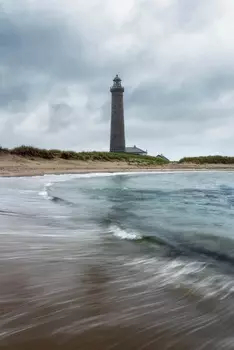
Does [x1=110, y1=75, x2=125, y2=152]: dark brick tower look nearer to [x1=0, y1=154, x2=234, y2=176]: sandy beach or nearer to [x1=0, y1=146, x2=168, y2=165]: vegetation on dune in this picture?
[x1=0, y1=146, x2=168, y2=165]: vegetation on dune

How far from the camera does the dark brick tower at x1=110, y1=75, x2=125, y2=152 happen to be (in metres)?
66.3

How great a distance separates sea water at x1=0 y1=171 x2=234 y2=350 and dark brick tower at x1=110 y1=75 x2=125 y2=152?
193 feet

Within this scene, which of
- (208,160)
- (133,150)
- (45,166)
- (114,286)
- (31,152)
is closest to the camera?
(114,286)

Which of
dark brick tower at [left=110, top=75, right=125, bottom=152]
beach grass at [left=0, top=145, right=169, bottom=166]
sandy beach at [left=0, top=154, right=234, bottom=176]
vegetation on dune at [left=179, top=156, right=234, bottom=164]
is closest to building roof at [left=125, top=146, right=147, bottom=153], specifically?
dark brick tower at [left=110, top=75, right=125, bottom=152]

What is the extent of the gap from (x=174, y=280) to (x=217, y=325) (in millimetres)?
1184

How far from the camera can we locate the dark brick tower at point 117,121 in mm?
66312

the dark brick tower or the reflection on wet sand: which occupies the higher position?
the dark brick tower

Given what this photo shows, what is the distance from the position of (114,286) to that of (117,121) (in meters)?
63.3

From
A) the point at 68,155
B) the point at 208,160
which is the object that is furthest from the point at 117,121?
the point at 68,155

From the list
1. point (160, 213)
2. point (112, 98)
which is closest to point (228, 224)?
point (160, 213)

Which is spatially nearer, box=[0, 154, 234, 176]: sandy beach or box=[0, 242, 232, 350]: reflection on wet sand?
box=[0, 242, 232, 350]: reflection on wet sand

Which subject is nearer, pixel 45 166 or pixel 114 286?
pixel 114 286

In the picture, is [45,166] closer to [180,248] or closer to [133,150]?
[180,248]

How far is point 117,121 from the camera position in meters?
66.4
